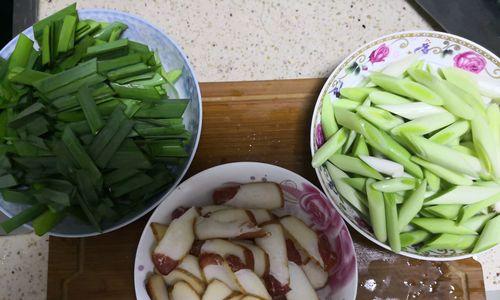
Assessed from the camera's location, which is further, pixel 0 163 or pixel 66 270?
pixel 66 270

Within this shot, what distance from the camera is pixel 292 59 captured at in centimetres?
124

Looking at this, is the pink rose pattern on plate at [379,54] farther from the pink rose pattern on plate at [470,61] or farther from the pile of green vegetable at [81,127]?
the pile of green vegetable at [81,127]

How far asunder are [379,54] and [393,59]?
47mm

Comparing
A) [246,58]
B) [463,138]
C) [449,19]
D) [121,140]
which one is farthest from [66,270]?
[449,19]

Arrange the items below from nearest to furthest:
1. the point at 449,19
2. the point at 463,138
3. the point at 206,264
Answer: the point at 206,264
the point at 463,138
the point at 449,19

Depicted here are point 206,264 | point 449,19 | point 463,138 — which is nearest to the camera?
point 206,264

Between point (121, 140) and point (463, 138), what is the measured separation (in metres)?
0.81

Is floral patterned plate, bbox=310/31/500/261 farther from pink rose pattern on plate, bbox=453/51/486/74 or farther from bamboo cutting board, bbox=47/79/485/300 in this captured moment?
bamboo cutting board, bbox=47/79/485/300

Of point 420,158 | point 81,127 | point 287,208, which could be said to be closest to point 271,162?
point 287,208

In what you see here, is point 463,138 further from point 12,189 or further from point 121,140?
point 12,189

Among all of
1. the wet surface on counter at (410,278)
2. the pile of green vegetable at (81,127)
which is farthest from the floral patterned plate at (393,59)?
the pile of green vegetable at (81,127)

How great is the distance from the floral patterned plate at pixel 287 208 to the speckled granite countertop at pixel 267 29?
0.33m

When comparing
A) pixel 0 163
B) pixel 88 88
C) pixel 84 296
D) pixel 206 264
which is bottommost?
pixel 84 296

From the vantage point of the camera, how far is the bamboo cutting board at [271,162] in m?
1.12
